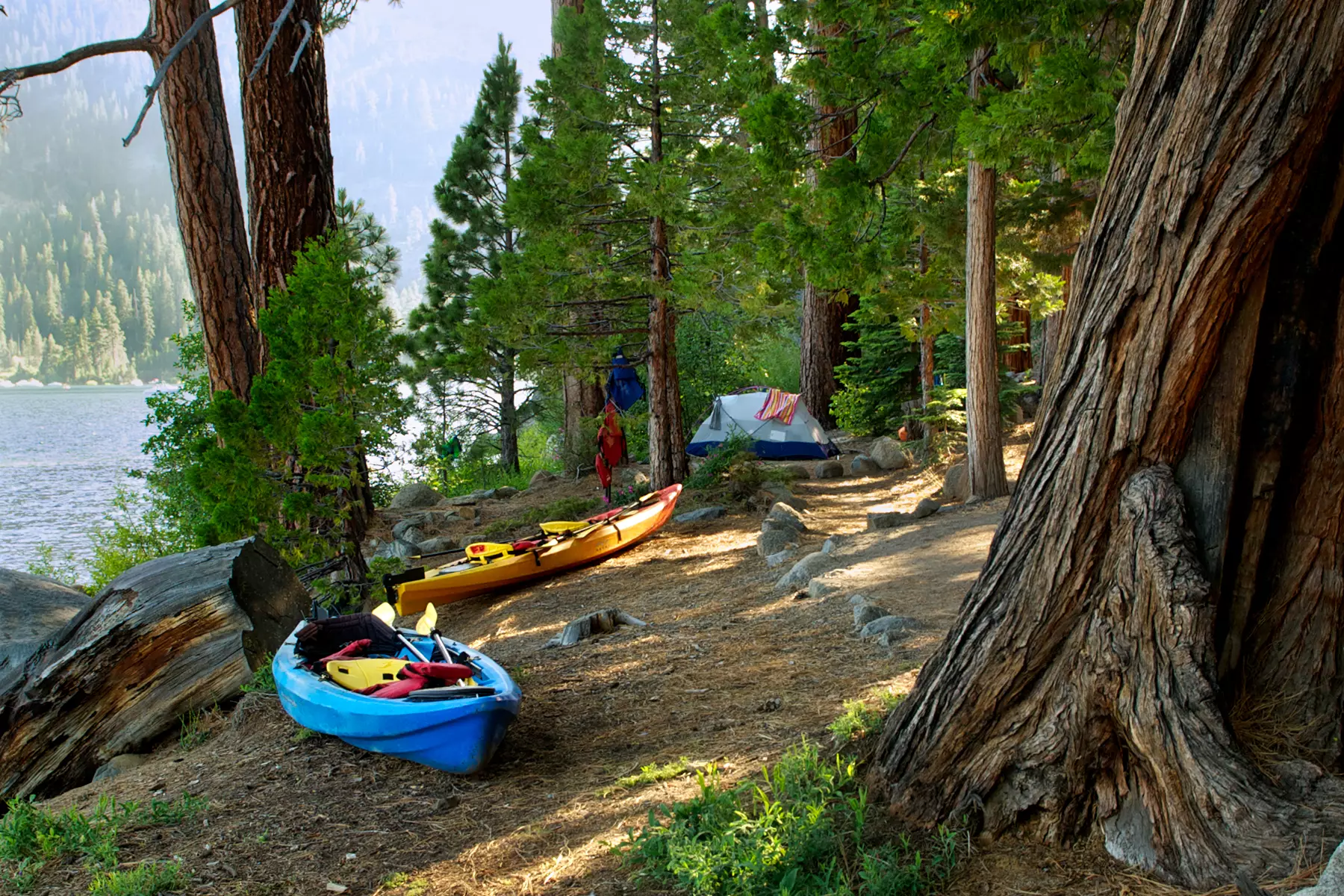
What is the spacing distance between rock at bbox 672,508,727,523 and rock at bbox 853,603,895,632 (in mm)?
5226

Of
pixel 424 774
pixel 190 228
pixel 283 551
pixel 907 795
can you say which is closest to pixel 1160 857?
pixel 907 795

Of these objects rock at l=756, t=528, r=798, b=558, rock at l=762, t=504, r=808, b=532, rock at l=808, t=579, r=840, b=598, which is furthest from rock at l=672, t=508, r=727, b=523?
rock at l=808, t=579, r=840, b=598

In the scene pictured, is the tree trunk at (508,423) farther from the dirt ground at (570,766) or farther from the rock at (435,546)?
the dirt ground at (570,766)

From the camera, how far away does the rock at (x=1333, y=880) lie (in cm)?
183

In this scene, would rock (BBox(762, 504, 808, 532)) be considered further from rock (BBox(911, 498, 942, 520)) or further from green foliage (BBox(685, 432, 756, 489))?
green foliage (BBox(685, 432, 756, 489))

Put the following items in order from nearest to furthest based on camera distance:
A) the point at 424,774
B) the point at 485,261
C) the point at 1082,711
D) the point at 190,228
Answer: the point at 1082,711, the point at 424,774, the point at 190,228, the point at 485,261

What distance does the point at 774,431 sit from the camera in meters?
14.6

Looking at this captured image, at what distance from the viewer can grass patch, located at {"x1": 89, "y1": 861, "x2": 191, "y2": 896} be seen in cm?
306

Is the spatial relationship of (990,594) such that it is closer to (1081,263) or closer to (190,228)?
(1081,263)

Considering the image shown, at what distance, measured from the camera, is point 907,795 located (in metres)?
2.89

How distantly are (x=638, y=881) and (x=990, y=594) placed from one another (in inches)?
54.7

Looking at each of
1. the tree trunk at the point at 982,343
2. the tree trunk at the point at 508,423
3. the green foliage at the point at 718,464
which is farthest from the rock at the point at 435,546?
the tree trunk at the point at 508,423

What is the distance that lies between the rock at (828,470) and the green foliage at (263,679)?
8861mm

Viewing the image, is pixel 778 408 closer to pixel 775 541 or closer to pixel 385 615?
pixel 775 541
